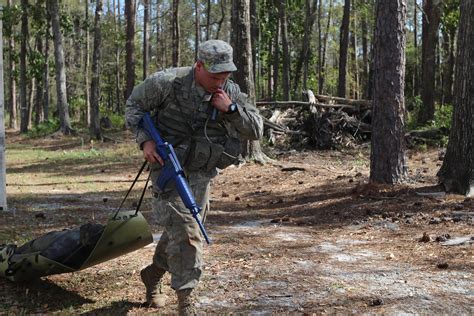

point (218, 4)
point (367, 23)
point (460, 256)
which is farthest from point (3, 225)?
point (218, 4)

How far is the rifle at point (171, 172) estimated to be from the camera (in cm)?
339

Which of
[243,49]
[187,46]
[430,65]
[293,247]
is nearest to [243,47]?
[243,49]

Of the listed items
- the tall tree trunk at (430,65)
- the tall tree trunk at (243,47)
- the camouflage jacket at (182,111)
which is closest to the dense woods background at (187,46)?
the tall tree trunk at (430,65)

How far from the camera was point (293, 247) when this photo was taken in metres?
5.66

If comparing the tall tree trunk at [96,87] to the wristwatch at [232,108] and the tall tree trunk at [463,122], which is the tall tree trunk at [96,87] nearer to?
the tall tree trunk at [463,122]

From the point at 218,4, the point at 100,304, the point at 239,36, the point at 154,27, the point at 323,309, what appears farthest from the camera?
the point at 154,27

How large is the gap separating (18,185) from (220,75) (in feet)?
30.2

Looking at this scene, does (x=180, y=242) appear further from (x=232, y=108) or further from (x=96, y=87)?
(x=96, y=87)

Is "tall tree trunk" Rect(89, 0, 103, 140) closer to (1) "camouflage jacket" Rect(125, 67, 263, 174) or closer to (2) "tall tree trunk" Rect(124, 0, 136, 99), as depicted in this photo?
(2) "tall tree trunk" Rect(124, 0, 136, 99)

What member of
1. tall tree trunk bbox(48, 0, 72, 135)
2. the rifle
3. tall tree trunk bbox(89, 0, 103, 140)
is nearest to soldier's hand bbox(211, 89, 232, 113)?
the rifle

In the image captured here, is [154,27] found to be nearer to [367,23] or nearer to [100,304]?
[367,23]

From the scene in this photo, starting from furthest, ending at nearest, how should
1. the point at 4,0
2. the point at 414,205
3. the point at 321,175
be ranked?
the point at 4,0 → the point at 321,175 → the point at 414,205

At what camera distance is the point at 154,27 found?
48875 mm

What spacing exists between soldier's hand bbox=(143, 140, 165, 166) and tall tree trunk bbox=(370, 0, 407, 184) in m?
5.45
